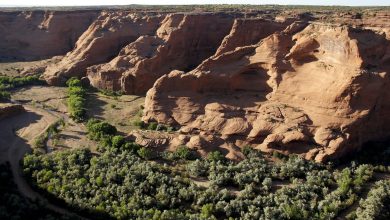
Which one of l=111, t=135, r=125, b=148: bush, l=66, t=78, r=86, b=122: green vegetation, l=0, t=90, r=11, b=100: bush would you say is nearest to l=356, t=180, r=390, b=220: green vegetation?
l=111, t=135, r=125, b=148: bush

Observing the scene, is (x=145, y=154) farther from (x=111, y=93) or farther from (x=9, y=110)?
(x=111, y=93)

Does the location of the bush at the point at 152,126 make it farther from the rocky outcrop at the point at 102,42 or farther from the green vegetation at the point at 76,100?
the rocky outcrop at the point at 102,42

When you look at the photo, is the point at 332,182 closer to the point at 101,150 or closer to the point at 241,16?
the point at 101,150

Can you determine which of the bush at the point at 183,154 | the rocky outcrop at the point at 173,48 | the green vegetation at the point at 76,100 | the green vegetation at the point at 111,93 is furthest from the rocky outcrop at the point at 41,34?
the bush at the point at 183,154

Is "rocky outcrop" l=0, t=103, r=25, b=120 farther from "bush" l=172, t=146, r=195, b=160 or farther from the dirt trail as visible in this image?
"bush" l=172, t=146, r=195, b=160

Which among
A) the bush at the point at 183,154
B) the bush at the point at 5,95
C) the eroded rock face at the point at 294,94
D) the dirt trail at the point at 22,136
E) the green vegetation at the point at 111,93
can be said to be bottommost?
the dirt trail at the point at 22,136

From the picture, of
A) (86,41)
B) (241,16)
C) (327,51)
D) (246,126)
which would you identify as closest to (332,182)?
(246,126)
